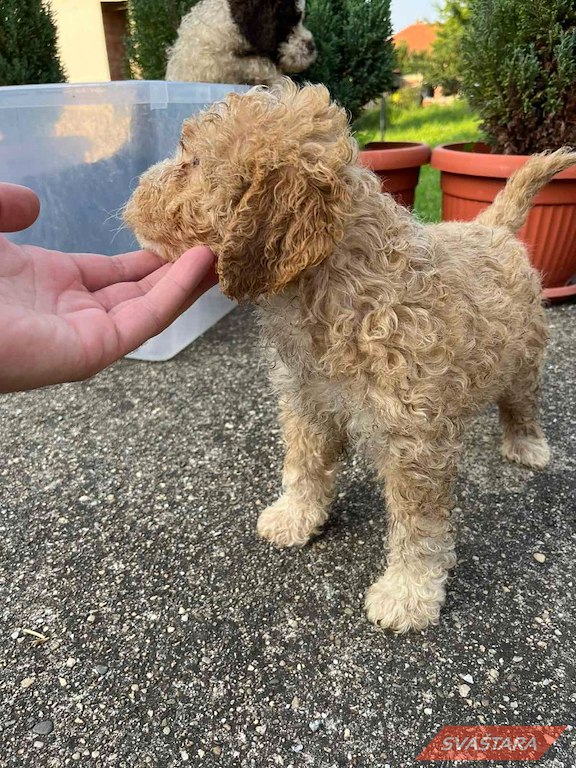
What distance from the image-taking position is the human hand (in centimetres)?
171

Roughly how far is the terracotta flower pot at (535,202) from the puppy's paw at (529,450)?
1.97 meters

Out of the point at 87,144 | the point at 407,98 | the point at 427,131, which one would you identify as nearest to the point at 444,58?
the point at 407,98

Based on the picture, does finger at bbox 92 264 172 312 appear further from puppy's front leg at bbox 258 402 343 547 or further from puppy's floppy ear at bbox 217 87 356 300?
puppy's front leg at bbox 258 402 343 547

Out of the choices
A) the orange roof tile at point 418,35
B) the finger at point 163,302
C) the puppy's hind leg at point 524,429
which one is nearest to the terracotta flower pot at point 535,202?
the puppy's hind leg at point 524,429

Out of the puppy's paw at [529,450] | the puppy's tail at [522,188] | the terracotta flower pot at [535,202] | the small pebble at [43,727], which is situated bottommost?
the small pebble at [43,727]

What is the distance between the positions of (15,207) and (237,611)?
1833 millimetres

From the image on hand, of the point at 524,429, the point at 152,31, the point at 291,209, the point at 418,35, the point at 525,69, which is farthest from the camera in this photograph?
the point at 418,35

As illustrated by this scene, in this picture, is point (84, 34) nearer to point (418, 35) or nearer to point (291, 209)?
point (291, 209)

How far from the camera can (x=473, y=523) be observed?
2895 millimetres

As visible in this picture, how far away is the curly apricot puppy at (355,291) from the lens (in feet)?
5.39

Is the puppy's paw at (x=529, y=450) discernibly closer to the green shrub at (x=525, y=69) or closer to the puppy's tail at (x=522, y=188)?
the puppy's tail at (x=522, y=188)

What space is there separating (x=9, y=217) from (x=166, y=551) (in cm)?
164

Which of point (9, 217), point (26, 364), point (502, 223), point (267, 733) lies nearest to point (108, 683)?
point (267, 733)

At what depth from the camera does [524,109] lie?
4645mm
